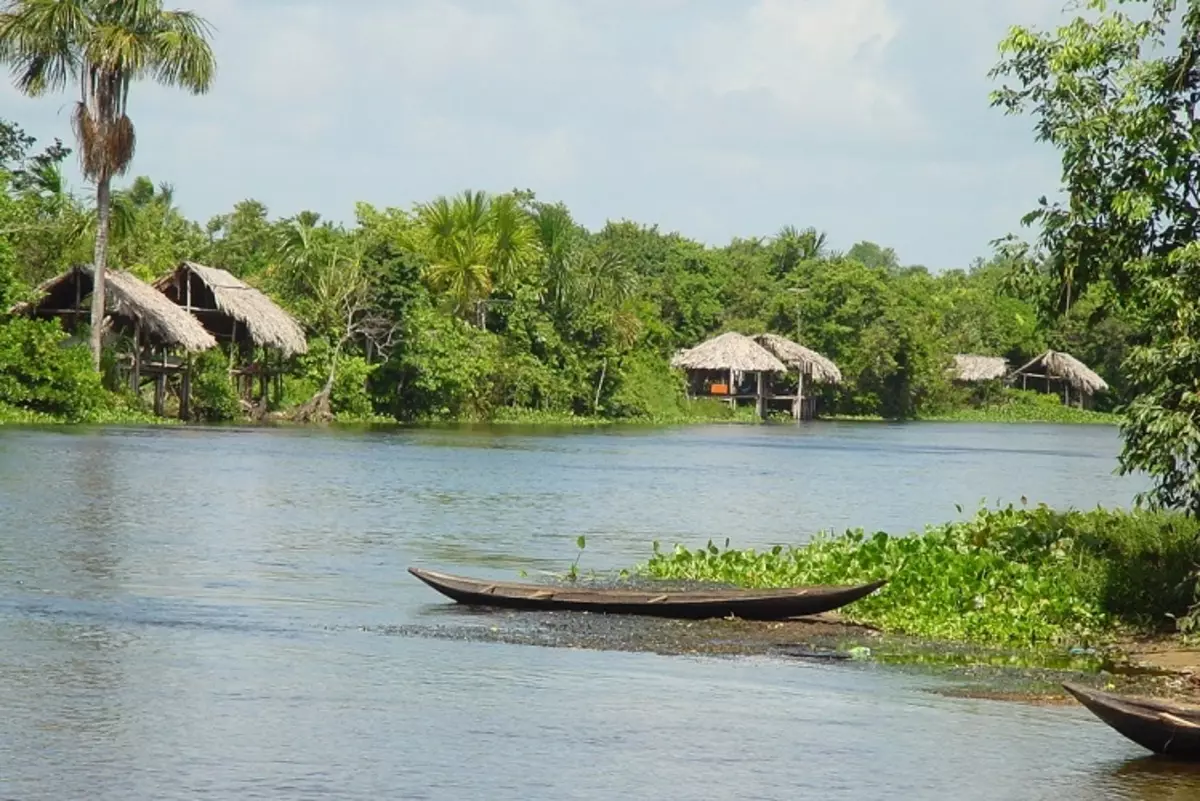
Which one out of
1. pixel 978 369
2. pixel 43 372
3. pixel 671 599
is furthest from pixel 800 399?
pixel 671 599

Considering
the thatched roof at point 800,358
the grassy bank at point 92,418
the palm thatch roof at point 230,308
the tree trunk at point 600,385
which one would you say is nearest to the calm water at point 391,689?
the grassy bank at point 92,418

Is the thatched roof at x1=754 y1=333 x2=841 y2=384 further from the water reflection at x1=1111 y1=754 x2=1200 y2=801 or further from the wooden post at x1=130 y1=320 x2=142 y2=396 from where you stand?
the water reflection at x1=1111 y1=754 x2=1200 y2=801

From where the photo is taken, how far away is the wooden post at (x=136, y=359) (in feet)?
168

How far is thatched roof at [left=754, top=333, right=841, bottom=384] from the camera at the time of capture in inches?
3302

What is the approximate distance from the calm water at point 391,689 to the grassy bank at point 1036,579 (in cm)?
184

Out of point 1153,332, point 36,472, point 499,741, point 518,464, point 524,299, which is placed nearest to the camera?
point 499,741

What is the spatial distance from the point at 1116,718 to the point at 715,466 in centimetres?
3290

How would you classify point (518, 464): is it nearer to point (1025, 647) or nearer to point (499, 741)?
point (1025, 647)

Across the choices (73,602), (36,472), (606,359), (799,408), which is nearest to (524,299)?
(606,359)

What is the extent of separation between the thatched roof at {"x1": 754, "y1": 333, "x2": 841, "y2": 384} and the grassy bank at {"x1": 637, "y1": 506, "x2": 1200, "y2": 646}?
213 ft

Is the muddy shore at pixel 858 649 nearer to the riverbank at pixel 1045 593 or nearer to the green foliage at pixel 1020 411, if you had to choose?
the riverbank at pixel 1045 593

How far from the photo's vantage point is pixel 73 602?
18.5 meters

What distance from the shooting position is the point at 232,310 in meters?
53.0

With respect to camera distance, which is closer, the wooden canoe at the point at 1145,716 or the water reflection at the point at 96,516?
the wooden canoe at the point at 1145,716
